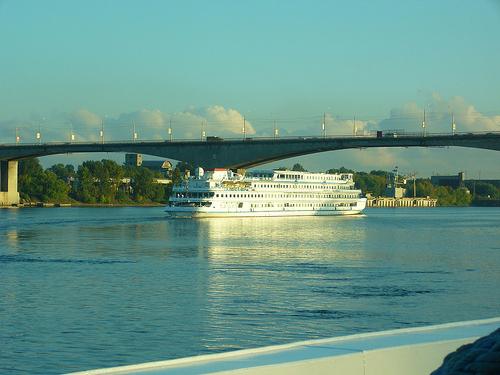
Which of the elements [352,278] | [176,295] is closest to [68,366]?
[176,295]

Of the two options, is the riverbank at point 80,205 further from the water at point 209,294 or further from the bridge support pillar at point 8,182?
the water at point 209,294

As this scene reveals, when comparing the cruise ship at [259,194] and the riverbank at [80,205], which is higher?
the cruise ship at [259,194]

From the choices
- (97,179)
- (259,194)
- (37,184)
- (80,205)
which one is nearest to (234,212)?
(259,194)

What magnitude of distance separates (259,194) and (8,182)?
46.7 metres

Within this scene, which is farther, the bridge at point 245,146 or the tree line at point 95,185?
the tree line at point 95,185

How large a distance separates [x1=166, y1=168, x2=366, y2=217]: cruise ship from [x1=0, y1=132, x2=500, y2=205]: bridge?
276cm

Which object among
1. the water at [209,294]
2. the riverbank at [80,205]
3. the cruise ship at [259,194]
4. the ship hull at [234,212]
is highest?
the cruise ship at [259,194]

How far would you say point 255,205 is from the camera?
91000mm

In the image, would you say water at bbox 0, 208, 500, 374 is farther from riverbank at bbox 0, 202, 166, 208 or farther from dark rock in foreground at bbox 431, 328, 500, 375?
riverbank at bbox 0, 202, 166, 208

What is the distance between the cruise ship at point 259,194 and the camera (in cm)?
8675

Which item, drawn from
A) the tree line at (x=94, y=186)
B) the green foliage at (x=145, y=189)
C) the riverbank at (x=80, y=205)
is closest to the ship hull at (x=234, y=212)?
the riverbank at (x=80, y=205)

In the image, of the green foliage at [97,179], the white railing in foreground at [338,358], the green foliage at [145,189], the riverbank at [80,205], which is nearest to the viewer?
the white railing in foreground at [338,358]

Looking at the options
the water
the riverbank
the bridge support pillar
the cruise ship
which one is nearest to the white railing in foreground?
the water

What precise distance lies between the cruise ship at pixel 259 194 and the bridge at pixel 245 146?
2757mm
